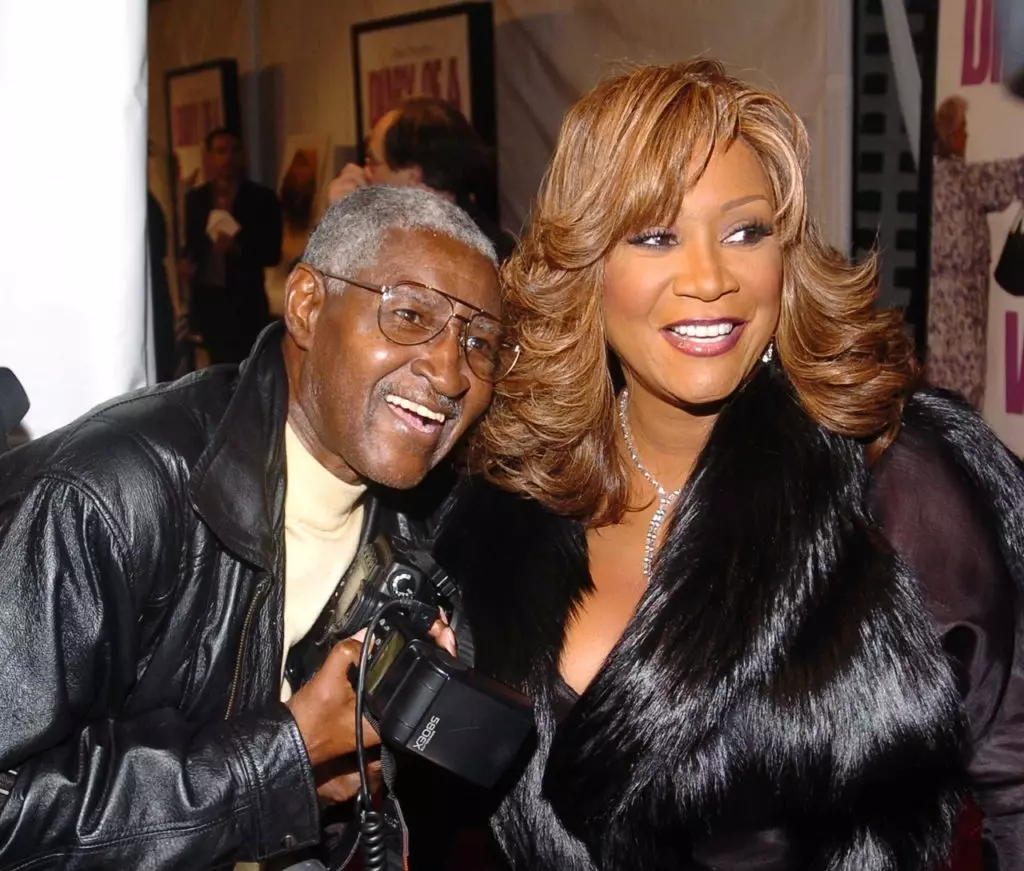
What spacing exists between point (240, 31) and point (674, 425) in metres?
4.17

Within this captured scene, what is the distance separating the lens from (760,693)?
1912 mm

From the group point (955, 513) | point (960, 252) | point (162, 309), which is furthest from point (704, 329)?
point (162, 309)

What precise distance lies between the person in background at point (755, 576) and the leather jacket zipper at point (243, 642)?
43cm

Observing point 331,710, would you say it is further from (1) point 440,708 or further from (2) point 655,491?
(2) point 655,491

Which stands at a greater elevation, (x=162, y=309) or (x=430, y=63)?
(x=430, y=63)

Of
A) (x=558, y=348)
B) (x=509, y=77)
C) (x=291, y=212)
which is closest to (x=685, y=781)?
(x=558, y=348)

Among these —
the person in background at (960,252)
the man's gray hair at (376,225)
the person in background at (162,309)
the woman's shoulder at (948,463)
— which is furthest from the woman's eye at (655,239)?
the person in background at (162,309)

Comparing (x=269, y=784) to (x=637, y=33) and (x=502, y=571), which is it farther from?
(x=637, y=33)

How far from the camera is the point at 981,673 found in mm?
1979

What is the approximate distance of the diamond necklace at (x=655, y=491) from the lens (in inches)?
86.0

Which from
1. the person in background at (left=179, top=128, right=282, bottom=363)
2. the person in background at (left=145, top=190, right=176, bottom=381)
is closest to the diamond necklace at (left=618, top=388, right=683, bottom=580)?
the person in background at (left=145, top=190, right=176, bottom=381)

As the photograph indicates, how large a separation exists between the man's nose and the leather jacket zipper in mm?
406

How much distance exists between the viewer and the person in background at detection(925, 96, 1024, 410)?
3.14 meters

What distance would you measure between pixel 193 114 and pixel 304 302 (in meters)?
4.26
